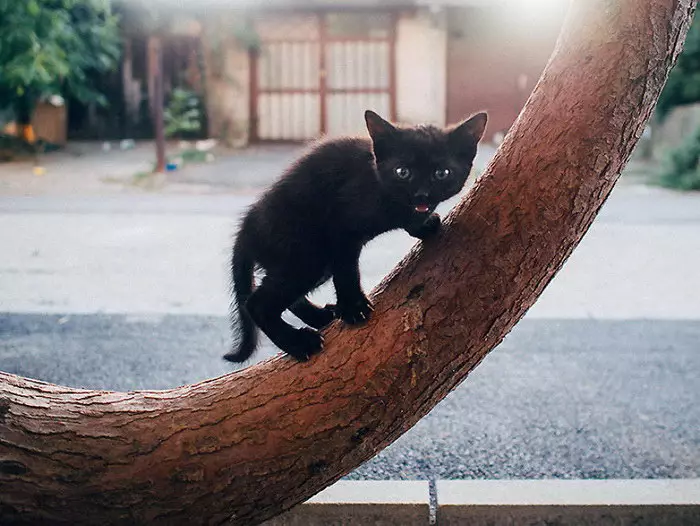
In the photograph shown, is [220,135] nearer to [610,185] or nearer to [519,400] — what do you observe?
[519,400]

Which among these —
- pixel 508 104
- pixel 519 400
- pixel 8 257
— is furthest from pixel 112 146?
pixel 519 400

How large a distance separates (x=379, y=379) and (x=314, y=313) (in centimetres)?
58

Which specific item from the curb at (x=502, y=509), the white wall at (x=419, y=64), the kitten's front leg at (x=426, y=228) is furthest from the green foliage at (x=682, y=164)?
the kitten's front leg at (x=426, y=228)

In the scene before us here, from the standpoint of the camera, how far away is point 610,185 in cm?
155

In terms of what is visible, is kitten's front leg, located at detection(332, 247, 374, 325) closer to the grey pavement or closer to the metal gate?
the grey pavement

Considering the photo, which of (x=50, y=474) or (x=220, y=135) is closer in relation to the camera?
(x=50, y=474)

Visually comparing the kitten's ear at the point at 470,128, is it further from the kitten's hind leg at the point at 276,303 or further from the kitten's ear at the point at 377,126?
the kitten's hind leg at the point at 276,303

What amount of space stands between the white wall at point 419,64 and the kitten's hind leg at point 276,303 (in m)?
10.7

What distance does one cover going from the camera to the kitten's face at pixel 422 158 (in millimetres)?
1784

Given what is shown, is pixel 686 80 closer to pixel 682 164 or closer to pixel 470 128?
pixel 682 164

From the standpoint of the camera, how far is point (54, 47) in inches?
430

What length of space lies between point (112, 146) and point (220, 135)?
7.91 feet

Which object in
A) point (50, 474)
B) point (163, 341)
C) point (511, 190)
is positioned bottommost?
point (163, 341)

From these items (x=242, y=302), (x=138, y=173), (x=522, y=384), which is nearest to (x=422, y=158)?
(x=242, y=302)
